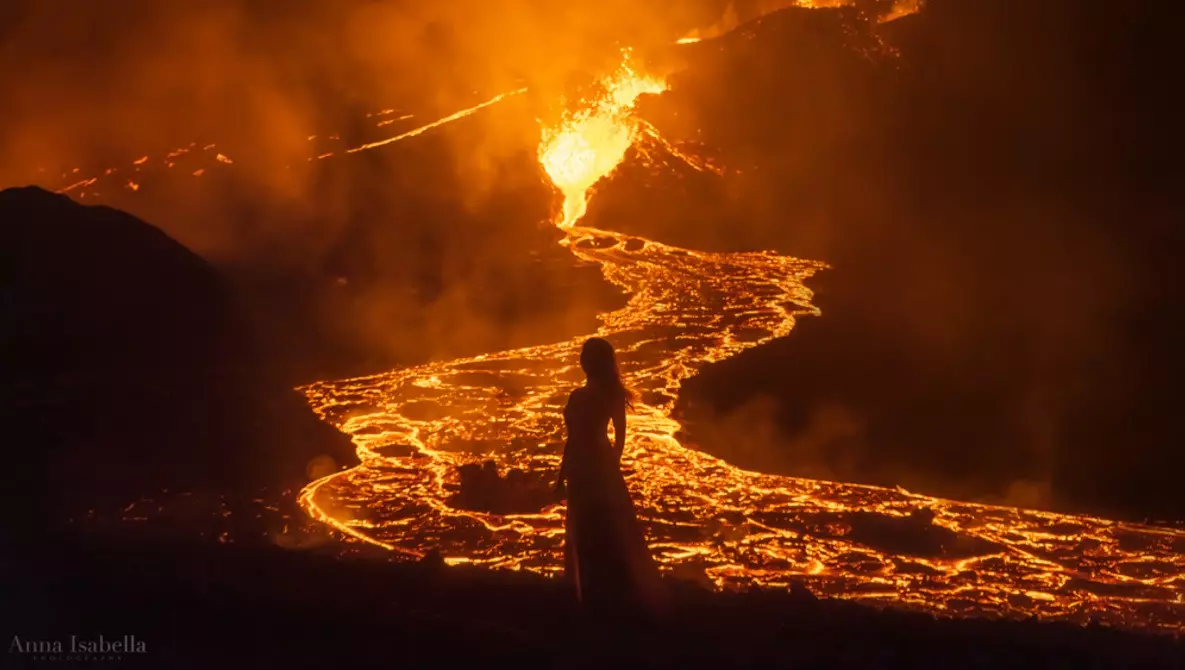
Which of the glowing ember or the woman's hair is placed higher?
the glowing ember

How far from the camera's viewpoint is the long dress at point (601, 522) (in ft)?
19.9

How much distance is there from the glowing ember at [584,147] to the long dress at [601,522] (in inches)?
1050

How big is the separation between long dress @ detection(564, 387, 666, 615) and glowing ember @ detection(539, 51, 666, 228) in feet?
87.5

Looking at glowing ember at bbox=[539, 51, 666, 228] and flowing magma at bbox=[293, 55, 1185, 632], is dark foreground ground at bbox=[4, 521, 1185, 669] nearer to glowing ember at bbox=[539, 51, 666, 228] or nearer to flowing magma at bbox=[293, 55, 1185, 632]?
flowing magma at bbox=[293, 55, 1185, 632]

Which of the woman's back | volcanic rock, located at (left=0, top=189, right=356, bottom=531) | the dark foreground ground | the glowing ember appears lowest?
the dark foreground ground

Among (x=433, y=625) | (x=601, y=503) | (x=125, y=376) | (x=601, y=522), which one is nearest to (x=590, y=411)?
(x=601, y=503)

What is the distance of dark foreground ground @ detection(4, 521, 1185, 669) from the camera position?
568 cm

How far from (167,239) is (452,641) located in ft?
45.7

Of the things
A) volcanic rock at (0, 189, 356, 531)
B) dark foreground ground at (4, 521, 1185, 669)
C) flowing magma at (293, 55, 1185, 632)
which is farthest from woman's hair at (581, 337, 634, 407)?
volcanic rock at (0, 189, 356, 531)

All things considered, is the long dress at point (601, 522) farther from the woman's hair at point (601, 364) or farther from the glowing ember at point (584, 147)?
the glowing ember at point (584, 147)

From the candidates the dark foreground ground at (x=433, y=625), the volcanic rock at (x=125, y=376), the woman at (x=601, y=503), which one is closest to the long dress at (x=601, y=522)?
the woman at (x=601, y=503)

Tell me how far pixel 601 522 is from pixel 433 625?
3.97ft

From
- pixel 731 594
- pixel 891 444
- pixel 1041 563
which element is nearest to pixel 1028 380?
pixel 891 444

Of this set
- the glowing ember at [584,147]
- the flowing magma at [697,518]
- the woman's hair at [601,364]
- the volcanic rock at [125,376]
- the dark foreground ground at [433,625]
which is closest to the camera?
the dark foreground ground at [433,625]
